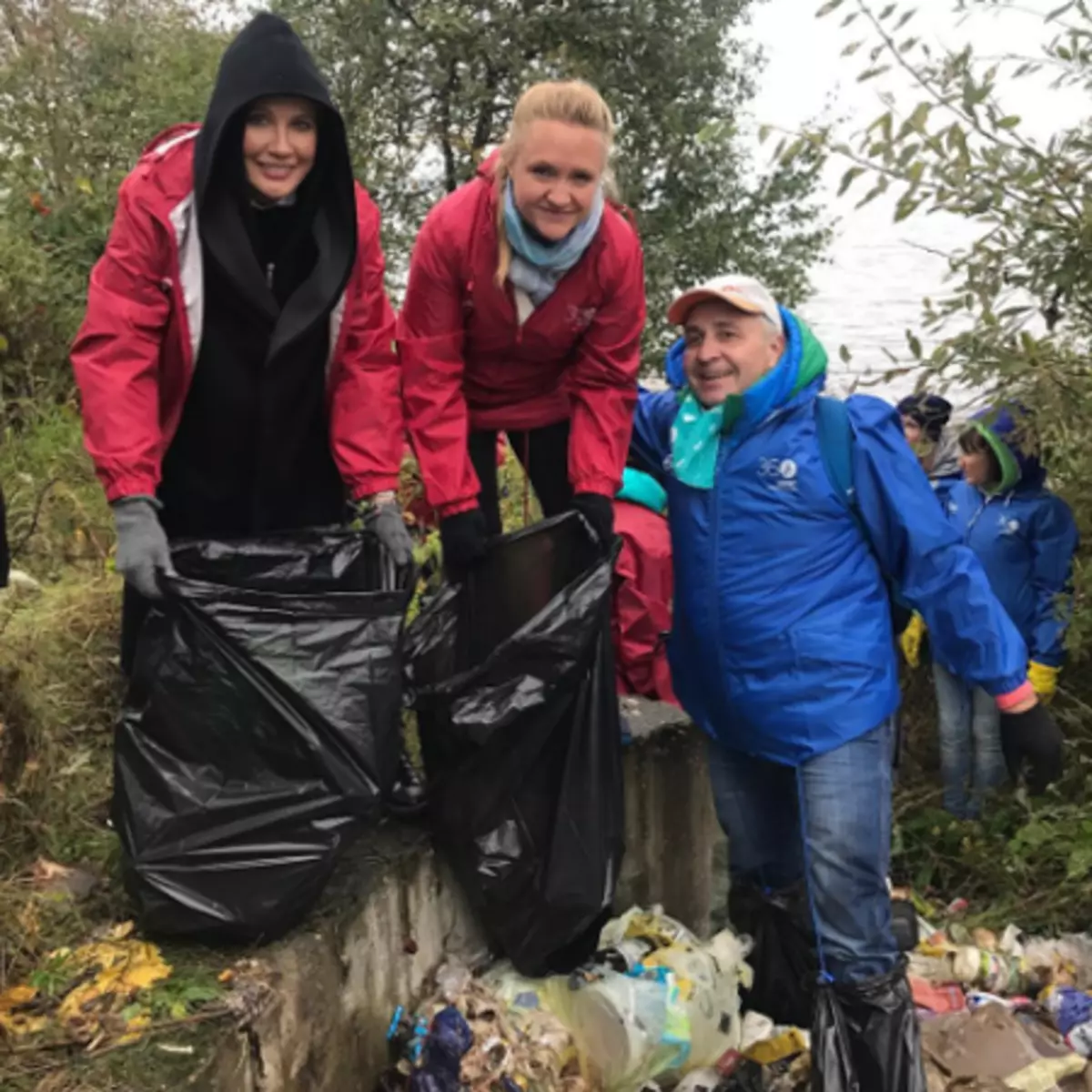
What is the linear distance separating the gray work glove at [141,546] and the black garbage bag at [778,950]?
1.67 meters

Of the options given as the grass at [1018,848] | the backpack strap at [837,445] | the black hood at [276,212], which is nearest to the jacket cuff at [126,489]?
the black hood at [276,212]

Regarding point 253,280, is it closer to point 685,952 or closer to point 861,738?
point 861,738

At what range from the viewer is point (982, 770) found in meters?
→ 4.25

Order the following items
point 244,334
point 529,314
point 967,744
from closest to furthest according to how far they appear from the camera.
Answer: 1. point 244,334
2. point 529,314
3. point 967,744

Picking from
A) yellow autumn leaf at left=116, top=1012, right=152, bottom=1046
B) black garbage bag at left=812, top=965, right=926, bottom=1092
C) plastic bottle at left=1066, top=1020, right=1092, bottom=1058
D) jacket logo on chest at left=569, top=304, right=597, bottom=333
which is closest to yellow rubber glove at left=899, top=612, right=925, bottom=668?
plastic bottle at left=1066, top=1020, right=1092, bottom=1058

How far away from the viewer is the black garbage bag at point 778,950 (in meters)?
2.78

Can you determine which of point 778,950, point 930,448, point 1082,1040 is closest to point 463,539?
point 778,950

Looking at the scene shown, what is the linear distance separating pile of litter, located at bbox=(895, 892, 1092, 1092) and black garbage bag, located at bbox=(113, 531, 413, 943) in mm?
1705

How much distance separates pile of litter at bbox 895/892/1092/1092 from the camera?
277 cm

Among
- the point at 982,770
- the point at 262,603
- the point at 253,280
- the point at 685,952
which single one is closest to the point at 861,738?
the point at 685,952

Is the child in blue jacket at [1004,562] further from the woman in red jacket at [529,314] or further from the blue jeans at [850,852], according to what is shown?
the woman in red jacket at [529,314]

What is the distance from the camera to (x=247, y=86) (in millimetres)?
2107

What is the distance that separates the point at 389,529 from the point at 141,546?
56 centimetres

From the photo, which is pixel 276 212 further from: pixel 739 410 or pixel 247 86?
pixel 739 410
